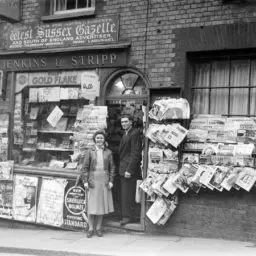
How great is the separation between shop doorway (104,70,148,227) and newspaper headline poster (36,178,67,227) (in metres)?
0.96

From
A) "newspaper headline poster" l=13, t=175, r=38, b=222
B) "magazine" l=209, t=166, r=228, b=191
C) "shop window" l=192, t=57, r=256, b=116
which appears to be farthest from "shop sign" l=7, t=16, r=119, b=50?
"magazine" l=209, t=166, r=228, b=191

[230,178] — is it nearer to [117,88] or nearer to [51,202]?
[117,88]

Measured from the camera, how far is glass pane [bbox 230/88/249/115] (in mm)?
8875

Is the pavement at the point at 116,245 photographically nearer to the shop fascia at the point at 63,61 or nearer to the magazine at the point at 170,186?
the magazine at the point at 170,186

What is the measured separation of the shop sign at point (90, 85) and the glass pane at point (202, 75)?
5.99ft

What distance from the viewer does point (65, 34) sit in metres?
10.5

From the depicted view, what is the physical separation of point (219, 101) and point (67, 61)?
121 inches

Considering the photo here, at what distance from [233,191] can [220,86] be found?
5.81ft

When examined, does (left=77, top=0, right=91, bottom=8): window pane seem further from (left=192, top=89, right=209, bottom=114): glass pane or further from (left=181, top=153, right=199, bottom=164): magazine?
(left=181, top=153, right=199, bottom=164): magazine

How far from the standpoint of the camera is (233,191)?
8547 mm

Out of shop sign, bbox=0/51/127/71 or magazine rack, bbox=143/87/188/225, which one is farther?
shop sign, bbox=0/51/127/71

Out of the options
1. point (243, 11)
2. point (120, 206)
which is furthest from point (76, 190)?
point (243, 11)

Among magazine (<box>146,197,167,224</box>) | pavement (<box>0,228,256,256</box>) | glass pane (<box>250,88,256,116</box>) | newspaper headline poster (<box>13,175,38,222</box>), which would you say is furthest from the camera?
newspaper headline poster (<box>13,175,38,222</box>)

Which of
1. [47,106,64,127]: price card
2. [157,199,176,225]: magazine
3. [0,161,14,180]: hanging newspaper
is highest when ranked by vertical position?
[47,106,64,127]: price card
